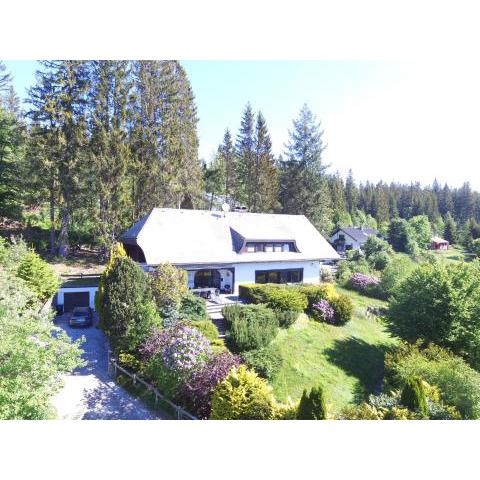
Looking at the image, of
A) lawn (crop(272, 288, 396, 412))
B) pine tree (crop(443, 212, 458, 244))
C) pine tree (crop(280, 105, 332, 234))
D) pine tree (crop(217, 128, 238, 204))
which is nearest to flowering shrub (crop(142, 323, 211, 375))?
lawn (crop(272, 288, 396, 412))

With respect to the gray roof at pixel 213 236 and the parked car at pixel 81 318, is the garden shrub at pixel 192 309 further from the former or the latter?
the parked car at pixel 81 318

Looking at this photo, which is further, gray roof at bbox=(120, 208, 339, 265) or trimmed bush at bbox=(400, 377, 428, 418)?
gray roof at bbox=(120, 208, 339, 265)

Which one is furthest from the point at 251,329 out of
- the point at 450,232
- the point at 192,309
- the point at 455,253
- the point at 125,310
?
the point at 450,232

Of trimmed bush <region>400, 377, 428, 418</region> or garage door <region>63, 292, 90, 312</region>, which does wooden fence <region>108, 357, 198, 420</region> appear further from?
garage door <region>63, 292, 90, 312</region>

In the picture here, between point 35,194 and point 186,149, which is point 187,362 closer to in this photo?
point 35,194

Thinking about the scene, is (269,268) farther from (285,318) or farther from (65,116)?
(65,116)
